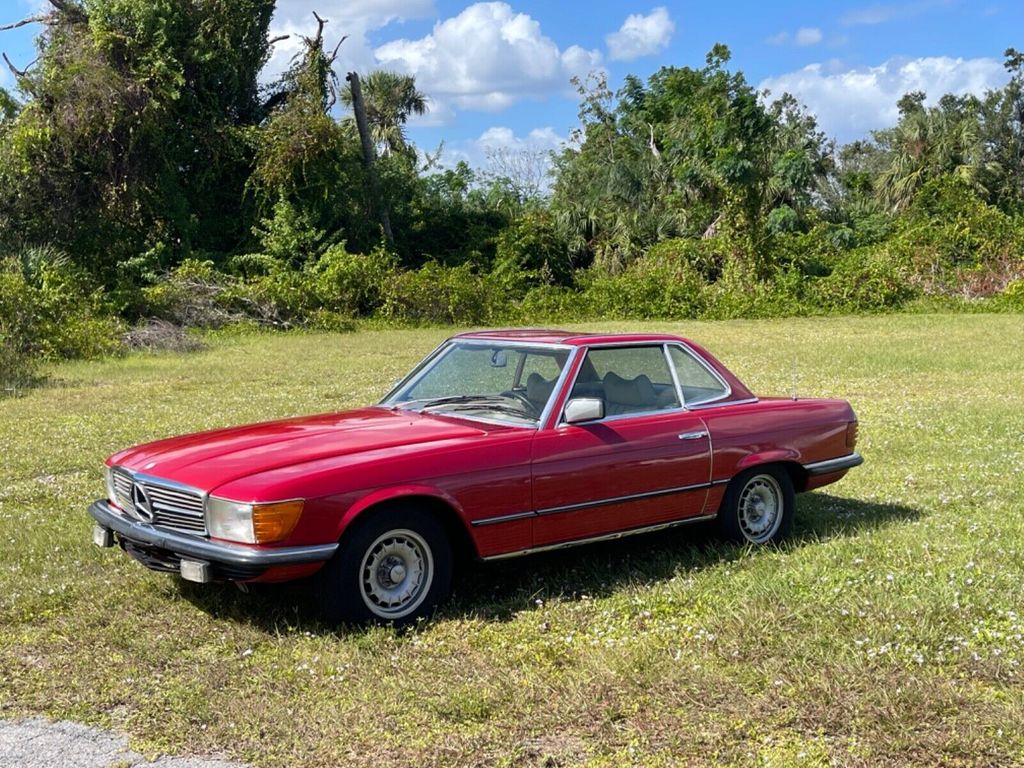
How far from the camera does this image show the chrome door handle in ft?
20.2

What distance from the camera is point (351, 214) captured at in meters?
37.6

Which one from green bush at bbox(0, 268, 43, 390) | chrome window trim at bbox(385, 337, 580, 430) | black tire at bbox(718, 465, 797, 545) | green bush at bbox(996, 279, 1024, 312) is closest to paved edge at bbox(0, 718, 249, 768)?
chrome window trim at bbox(385, 337, 580, 430)

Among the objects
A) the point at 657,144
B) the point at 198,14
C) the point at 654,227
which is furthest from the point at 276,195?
the point at 657,144

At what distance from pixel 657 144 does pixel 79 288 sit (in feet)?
95.6

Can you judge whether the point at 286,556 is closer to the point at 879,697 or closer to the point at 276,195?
the point at 879,697

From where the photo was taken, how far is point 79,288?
26891 mm

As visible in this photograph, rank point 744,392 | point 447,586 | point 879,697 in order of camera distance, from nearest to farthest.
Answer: point 879,697, point 447,586, point 744,392

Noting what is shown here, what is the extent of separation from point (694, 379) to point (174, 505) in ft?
10.9

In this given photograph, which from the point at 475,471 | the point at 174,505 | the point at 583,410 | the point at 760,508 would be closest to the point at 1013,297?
the point at 760,508

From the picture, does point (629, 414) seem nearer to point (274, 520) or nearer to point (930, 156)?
point (274, 520)

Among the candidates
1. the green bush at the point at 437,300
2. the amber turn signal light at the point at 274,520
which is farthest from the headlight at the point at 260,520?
the green bush at the point at 437,300

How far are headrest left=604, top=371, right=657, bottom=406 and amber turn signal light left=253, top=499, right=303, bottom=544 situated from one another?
2.25 metres

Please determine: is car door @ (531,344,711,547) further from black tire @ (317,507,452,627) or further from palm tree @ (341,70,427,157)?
palm tree @ (341,70,427,157)

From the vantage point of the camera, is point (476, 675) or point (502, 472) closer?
point (476, 675)
